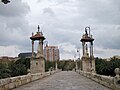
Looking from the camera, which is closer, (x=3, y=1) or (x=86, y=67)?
(x=3, y=1)

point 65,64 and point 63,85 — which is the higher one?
point 65,64

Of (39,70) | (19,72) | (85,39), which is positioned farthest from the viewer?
(19,72)

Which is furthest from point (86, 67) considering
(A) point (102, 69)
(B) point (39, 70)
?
(A) point (102, 69)

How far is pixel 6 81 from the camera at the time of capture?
40.4 feet

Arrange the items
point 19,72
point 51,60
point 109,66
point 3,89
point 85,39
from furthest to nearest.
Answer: point 51,60
point 19,72
point 109,66
point 85,39
point 3,89

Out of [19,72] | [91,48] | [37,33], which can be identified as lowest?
[19,72]

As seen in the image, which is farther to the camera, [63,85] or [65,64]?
[65,64]

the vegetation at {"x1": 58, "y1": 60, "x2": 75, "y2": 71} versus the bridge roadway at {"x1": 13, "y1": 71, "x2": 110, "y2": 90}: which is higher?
the vegetation at {"x1": 58, "y1": 60, "x2": 75, "y2": 71}

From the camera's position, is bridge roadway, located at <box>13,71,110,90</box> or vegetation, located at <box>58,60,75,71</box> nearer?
bridge roadway, located at <box>13,71,110,90</box>

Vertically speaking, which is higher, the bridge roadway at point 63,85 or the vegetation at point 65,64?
the vegetation at point 65,64

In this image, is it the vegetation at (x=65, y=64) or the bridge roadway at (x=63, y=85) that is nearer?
the bridge roadway at (x=63, y=85)

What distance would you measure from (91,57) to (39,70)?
750cm

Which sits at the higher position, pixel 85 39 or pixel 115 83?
pixel 85 39

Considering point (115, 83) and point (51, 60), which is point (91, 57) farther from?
point (51, 60)
